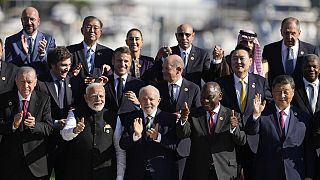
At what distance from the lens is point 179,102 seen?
1151cm

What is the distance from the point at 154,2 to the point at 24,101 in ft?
152

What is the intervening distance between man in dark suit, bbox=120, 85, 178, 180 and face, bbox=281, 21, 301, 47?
2591 millimetres

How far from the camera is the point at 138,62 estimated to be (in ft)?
41.8

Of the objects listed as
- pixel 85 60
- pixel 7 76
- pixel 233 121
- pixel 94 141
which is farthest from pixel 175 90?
pixel 7 76

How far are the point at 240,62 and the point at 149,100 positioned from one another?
61.8 inches

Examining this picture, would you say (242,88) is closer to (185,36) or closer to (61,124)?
(185,36)

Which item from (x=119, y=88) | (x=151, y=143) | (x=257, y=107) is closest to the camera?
(x=257, y=107)

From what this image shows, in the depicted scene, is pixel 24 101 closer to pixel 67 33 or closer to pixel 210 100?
pixel 210 100

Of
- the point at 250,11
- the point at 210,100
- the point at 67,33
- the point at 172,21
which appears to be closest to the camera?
the point at 210,100

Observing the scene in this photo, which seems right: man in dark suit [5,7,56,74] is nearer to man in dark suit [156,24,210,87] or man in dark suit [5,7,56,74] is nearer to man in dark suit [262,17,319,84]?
man in dark suit [156,24,210,87]

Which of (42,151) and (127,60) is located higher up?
(127,60)

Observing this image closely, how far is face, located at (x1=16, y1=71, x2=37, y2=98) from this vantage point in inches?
433

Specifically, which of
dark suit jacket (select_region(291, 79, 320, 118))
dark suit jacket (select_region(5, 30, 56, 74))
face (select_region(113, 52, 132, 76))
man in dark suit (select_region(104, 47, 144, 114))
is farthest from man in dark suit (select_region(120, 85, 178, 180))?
dark suit jacket (select_region(5, 30, 56, 74))

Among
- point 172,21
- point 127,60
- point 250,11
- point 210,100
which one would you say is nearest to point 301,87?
point 210,100
